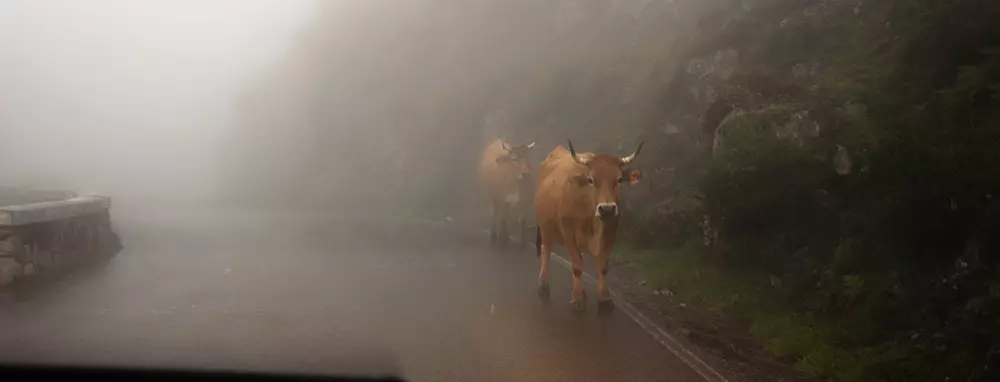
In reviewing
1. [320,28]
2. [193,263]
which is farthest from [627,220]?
[320,28]

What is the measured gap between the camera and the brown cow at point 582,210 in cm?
831

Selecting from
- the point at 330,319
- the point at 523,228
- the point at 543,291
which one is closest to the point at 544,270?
the point at 543,291

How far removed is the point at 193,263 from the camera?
39.9 feet

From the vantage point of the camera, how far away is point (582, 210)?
9148mm

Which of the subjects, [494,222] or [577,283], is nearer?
[577,283]

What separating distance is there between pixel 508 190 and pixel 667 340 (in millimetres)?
9001

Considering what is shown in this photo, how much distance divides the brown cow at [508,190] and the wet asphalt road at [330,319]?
96.2 inches

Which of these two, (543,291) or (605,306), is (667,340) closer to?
(605,306)

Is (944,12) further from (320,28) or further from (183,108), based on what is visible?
(320,28)

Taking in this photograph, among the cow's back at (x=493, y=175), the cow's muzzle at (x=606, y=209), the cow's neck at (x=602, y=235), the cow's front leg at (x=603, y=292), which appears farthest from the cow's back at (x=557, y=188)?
the cow's back at (x=493, y=175)

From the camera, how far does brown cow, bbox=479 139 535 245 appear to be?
1603cm

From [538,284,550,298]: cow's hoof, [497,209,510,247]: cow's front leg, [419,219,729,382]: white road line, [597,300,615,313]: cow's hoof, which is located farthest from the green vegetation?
[497,209,510,247]: cow's front leg

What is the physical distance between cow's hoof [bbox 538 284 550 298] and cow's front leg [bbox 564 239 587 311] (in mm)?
552

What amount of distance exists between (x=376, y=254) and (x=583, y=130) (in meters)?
6.77
